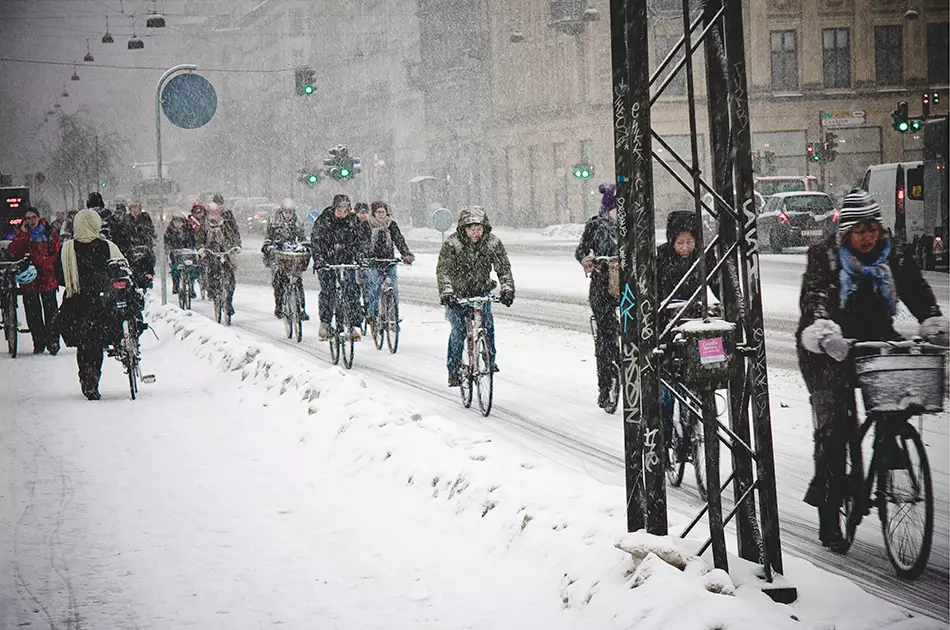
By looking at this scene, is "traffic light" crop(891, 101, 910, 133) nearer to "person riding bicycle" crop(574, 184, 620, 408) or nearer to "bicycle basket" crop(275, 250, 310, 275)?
"bicycle basket" crop(275, 250, 310, 275)

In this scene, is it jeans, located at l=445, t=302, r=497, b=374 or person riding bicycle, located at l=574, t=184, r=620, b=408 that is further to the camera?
jeans, located at l=445, t=302, r=497, b=374

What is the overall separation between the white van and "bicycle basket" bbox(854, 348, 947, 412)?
71.1ft

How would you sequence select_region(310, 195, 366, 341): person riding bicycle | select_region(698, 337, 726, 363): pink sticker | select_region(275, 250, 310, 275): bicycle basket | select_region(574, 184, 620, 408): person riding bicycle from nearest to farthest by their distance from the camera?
select_region(698, 337, 726, 363): pink sticker → select_region(574, 184, 620, 408): person riding bicycle → select_region(310, 195, 366, 341): person riding bicycle → select_region(275, 250, 310, 275): bicycle basket

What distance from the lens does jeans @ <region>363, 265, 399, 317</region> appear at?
14656 mm

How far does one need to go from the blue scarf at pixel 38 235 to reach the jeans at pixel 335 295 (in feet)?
14.3

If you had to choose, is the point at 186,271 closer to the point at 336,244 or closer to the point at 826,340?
the point at 336,244

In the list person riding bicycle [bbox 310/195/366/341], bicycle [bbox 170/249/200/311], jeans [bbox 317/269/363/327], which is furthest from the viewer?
bicycle [bbox 170/249/200/311]

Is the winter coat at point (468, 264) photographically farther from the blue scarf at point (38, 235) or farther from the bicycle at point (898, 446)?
the blue scarf at point (38, 235)

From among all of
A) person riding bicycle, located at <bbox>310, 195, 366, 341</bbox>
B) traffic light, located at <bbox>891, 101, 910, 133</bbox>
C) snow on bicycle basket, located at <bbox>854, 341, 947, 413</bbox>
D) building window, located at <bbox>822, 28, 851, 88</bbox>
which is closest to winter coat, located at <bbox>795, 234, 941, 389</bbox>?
snow on bicycle basket, located at <bbox>854, 341, 947, 413</bbox>

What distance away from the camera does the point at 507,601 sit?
17.4ft

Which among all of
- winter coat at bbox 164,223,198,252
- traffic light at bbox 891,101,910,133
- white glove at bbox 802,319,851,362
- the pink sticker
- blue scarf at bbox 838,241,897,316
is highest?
traffic light at bbox 891,101,910,133

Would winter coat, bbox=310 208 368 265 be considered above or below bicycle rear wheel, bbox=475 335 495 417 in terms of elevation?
above

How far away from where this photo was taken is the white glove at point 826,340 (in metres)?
5.58

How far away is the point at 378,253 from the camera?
A: 48.3 feet
